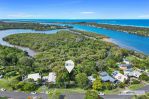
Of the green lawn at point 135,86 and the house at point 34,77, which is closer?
the green lawn at point 135,86

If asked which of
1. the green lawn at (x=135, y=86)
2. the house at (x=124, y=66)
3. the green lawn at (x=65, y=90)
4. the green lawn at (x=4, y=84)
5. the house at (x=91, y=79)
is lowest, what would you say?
the green lawn at (x=4, y=84)

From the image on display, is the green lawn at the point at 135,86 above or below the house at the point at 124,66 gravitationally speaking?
below

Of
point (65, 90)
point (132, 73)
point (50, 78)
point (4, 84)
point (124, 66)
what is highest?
point (50, 78)

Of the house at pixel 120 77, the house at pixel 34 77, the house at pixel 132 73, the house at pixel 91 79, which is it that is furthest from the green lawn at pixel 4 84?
the house at pixel 132 73

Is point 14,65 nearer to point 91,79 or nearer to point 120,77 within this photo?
point 91,79

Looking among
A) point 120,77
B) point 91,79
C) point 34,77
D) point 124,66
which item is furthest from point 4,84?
point 124,66

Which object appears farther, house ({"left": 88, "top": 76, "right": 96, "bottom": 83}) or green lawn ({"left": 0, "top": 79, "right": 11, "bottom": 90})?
house ({"left": 88, "top": 76, "right": 96, "bottom": 83})

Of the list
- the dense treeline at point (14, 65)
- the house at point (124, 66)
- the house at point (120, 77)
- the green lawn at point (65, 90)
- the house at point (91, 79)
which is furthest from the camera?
the house at point (124, 66)

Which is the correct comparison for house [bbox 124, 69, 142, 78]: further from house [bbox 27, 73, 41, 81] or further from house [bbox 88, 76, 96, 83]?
house [bbox 27, 73, 41, 81]

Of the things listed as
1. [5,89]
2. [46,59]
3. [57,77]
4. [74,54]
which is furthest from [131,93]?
[74,54]

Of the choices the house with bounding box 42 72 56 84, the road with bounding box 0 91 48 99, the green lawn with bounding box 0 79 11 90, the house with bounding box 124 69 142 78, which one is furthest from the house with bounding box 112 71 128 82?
the green lawn with bounding box 0 79 11 90

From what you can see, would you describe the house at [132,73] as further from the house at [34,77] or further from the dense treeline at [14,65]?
the dense treeline at [14,65]
